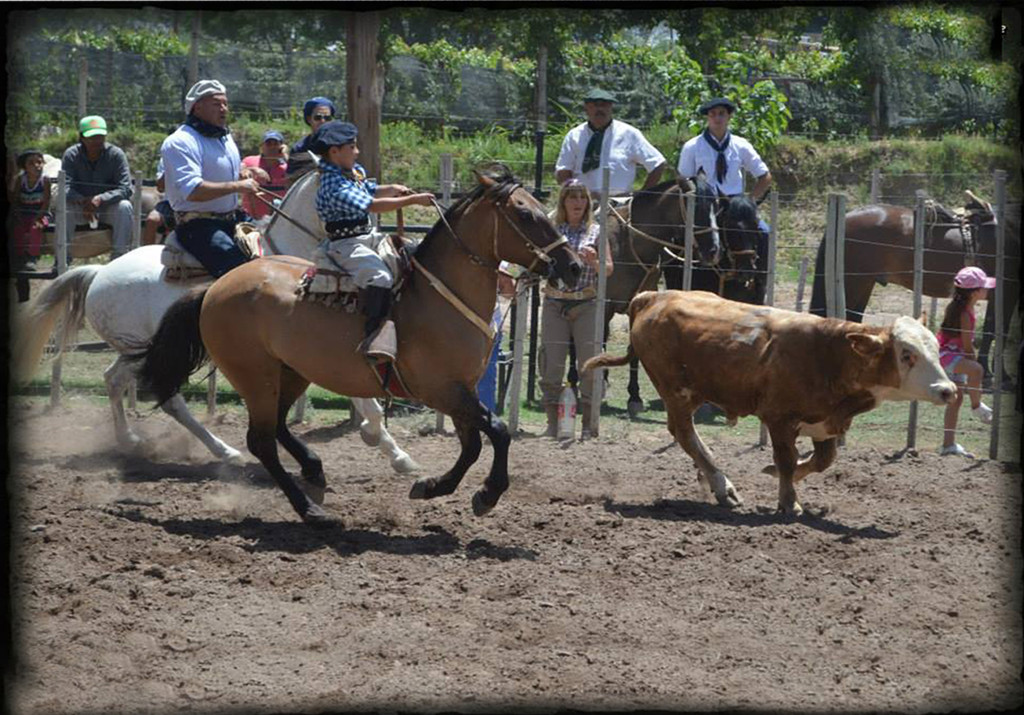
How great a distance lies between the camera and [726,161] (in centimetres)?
1334

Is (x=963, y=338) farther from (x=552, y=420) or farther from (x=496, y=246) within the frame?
(x=496, y=246)

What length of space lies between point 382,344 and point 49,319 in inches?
145

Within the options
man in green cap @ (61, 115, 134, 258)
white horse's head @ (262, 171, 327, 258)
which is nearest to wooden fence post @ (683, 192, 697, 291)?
white horse's head @ (262, 171, 327, 258)

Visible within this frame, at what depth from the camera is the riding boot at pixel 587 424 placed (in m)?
11.6

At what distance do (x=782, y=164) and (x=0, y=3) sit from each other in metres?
19.5

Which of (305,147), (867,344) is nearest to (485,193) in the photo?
(305,147)

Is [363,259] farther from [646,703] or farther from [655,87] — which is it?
[655,87]

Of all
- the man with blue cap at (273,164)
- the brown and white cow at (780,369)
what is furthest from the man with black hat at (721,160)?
the brown and white cow at (780,369)

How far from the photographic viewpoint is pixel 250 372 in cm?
844

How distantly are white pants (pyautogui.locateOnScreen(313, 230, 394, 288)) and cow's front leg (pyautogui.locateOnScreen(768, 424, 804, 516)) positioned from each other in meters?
2.54

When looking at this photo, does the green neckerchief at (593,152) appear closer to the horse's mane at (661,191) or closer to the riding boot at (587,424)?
the horse's mane at (661,191)

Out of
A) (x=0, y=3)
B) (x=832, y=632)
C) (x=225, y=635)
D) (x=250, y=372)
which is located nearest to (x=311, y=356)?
(x=250, y=372)

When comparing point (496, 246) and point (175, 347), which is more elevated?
point (496, 246)

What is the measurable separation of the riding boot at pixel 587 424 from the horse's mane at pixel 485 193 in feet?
12.1
